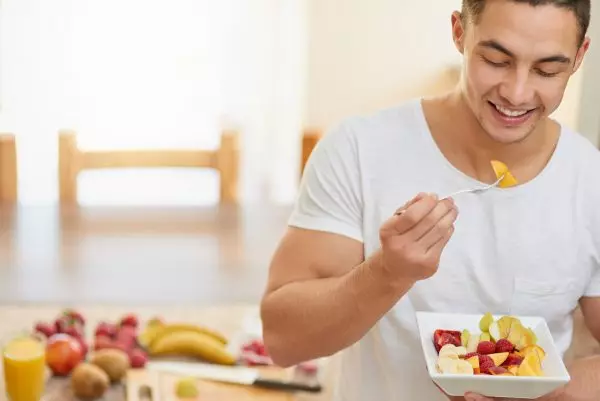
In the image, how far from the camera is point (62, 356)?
5.53ft

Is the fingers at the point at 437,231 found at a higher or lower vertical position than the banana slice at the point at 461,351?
higher

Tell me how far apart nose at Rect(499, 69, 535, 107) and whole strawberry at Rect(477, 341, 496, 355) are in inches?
11.6

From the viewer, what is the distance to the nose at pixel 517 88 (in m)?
1.12

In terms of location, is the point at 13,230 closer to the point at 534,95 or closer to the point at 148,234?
the point at 148,234

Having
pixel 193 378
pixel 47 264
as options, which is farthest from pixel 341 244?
pixel 47 264

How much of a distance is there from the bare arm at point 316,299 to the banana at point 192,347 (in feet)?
1.58

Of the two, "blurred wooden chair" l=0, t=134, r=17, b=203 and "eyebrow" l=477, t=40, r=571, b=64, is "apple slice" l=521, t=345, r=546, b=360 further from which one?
"blurred wooden chair" l=0, t=134, r=17, b=203

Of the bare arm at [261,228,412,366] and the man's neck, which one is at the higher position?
the man's neck

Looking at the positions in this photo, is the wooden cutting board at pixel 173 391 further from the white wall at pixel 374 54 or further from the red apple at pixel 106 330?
the white wall at pixel 374 54

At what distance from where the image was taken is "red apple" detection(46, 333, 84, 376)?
5.53ft

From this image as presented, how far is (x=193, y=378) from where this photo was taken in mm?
1676

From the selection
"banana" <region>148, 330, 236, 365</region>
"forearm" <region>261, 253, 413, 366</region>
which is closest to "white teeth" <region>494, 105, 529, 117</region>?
"forearm" <region>261, 253, 413, 366</region>

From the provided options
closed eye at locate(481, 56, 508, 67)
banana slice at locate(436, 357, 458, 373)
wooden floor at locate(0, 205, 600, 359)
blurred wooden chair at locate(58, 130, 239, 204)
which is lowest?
wooden floor at locate(0, 205, 600, 359)

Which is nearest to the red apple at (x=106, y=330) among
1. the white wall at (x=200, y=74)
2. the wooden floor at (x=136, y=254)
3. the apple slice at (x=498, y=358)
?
the wooden floor at (x=136, y=254)
